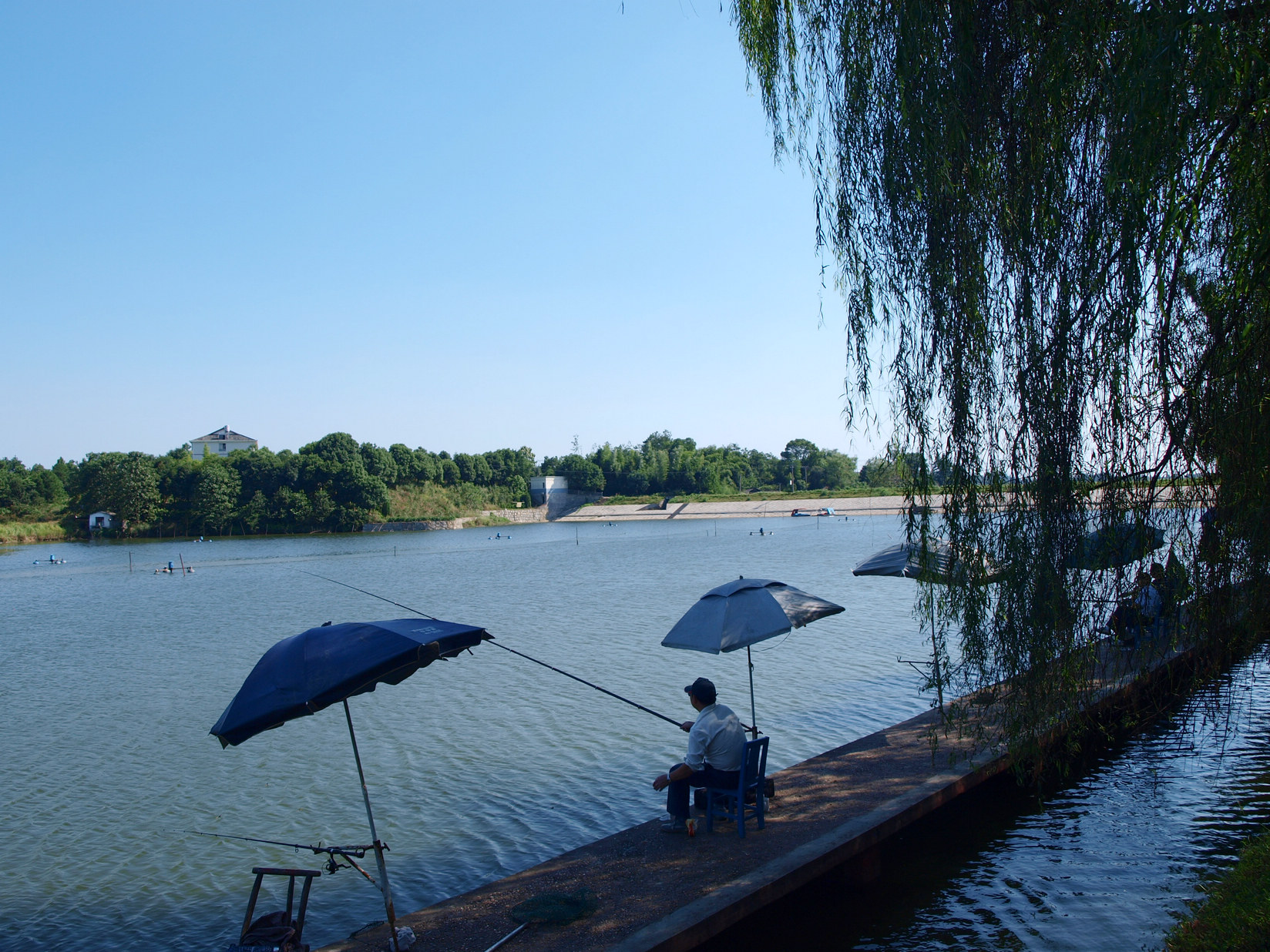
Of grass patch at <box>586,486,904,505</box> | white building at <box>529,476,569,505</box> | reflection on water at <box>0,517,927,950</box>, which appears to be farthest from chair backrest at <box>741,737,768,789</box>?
white building at <box>529,476,569,505</box>


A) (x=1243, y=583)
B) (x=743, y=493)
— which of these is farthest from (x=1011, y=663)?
(x=743, y=493)

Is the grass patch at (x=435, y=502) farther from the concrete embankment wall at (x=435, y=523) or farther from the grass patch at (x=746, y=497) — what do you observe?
the grass patch at (x=746, y=497)

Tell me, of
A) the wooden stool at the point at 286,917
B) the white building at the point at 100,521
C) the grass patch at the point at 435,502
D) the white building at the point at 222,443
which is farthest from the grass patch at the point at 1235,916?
the white building at the point at 222,443

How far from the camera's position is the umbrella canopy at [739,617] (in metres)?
8.20

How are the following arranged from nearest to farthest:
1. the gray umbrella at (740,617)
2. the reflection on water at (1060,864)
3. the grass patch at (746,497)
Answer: the reflection on water at (1060,864), the gray umbrella at (740,617), the grass patch at (746,497)

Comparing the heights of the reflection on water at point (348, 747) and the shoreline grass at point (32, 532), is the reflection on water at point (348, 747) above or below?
below

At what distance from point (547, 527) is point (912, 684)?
11703 centimetres

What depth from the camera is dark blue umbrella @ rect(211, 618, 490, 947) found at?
5121mm

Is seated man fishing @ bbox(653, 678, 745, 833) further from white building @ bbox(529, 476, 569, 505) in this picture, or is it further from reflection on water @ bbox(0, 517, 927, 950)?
white building @ bbox(529, 476, 569, 505)

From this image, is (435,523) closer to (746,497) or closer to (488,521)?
(488,521)

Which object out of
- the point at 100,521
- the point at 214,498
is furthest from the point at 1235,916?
the point at 100,521

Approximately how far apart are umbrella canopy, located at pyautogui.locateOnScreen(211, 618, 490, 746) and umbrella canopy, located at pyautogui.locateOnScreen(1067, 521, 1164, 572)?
4274 millimetres

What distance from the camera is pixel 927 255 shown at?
6.48 m

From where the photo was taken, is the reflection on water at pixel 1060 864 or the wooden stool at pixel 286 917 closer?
the wooden stool at pixel 286 917
